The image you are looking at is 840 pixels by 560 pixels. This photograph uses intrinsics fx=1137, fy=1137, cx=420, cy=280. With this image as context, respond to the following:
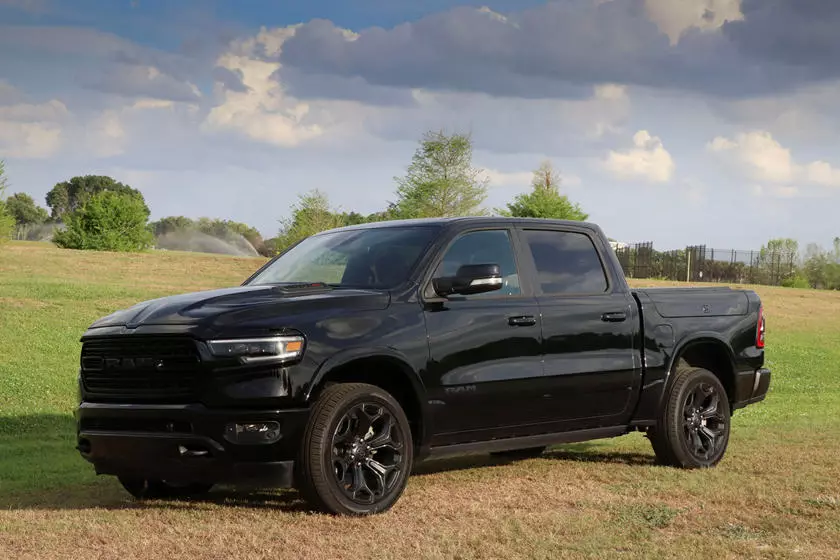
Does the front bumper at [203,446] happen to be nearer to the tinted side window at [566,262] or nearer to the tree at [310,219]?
the tinted side window at [566,262]

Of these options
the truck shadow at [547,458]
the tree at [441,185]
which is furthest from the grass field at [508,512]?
the tree at [441,185]

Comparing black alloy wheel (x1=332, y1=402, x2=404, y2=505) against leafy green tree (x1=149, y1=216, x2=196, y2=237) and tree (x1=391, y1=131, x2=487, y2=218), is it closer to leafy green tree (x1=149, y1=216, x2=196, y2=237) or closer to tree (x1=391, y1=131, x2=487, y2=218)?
tree (x1=391, y1=131, x2=487, y2=218)

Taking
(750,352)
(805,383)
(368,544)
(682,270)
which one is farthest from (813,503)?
(682,270)

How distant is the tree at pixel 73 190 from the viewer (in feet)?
526

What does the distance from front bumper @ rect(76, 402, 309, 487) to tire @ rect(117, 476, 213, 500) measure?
880 millimetres

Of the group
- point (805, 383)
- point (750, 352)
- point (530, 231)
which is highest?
point (530, 231)

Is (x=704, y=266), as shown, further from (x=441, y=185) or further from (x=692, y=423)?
(x=692, y=423)

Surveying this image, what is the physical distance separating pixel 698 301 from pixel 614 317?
4.08ft

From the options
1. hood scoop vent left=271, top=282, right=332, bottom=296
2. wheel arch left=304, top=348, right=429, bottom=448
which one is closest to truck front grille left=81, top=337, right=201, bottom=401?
wheel arch left=304, top=348, right=429, bottom=448

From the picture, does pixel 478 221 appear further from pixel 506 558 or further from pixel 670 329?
pixel 506 558

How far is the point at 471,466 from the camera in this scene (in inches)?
378

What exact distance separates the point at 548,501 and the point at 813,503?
5.87 ft

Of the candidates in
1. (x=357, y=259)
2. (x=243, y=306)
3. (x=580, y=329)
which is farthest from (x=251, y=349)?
(x=580, y=329)

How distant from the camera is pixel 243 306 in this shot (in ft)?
23.0
